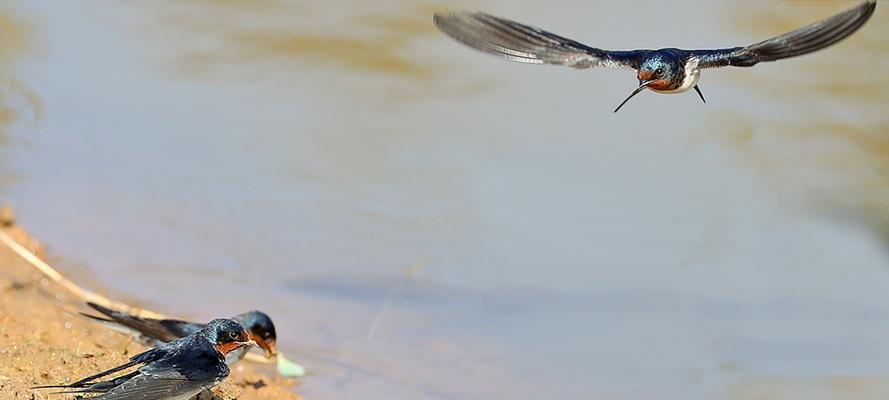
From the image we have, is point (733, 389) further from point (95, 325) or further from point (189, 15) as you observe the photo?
point (189, 15)

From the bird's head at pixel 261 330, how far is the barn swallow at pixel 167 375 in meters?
0.64

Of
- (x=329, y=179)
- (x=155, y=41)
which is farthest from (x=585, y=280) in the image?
(x=155, y=41)

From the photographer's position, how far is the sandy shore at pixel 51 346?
16.3 feet

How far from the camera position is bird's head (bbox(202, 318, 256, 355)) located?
17.0 ft

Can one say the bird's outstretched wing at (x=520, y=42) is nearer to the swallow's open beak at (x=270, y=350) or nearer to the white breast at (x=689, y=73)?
the white breast at (x=689, y=73)

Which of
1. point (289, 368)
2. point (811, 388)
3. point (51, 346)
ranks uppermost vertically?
point (811, 388)

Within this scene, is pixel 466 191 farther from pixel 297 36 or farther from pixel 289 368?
pixel 297 36

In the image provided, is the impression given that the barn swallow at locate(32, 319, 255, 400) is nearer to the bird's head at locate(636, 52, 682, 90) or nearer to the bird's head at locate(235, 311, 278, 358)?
the bird's head at locate(235, 311, 278, 358)

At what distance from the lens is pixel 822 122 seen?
352 inches

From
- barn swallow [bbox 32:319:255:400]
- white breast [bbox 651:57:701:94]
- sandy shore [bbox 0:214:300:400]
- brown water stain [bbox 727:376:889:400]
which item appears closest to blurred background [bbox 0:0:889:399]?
brown water stain [bbox 727:376:889:400]

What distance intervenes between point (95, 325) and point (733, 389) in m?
2.83

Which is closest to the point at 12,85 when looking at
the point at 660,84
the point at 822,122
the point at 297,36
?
the point at 297,36

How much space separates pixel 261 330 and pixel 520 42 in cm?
187

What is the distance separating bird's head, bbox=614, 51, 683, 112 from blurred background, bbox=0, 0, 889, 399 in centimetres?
177
